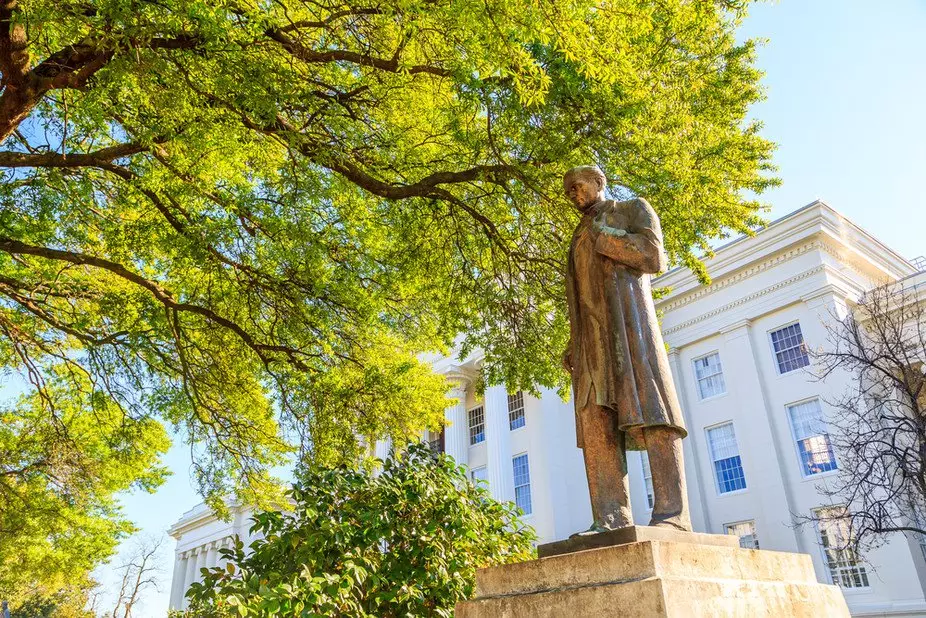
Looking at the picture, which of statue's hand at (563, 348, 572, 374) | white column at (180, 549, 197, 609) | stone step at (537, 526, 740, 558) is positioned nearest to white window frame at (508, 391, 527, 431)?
statue's hand at (563, 348, 572, 374)

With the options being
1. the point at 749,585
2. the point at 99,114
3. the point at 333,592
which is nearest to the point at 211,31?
the point at 99,114

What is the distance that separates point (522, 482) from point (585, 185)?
92.7 feet

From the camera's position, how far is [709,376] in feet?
85.9

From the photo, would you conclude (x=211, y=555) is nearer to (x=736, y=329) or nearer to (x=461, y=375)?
(x=461, y=375)

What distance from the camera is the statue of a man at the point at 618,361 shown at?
399 cm

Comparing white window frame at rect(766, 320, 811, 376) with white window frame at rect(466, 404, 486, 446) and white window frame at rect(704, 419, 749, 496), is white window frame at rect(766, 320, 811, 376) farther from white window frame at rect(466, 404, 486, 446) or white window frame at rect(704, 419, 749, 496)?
white window frame at rect(466, 404, 486, 446)

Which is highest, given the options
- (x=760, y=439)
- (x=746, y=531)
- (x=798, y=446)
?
(x=760, y=439)

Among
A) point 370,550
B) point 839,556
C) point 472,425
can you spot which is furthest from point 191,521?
point 370,550

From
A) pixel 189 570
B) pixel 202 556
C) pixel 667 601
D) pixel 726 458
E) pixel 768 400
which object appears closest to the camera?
pixel 667 601

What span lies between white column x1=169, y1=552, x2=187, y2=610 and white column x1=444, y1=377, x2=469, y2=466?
44.4m

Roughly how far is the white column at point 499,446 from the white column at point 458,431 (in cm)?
168

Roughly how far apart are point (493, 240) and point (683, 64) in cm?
347

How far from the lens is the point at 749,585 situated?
3.54 m

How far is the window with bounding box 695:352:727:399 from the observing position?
84.6 ft
